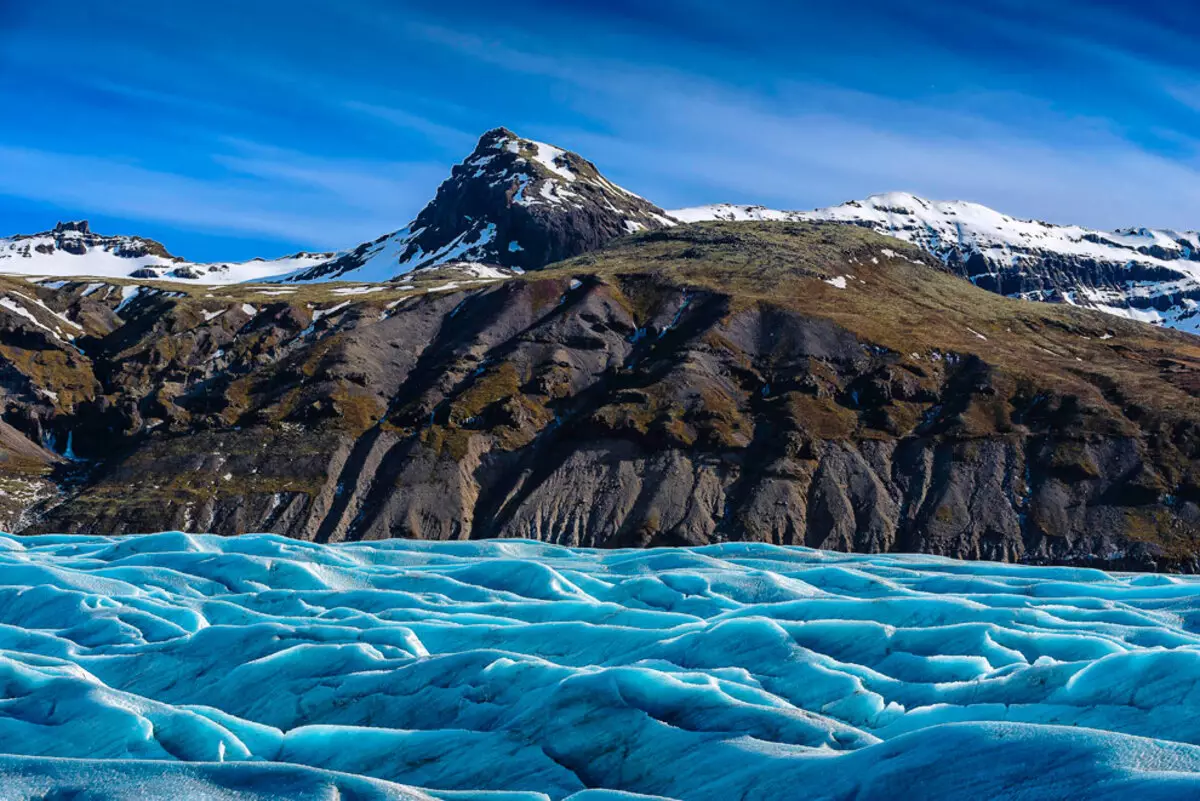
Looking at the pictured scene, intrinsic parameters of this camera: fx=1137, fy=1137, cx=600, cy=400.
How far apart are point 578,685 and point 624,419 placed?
4413 inches

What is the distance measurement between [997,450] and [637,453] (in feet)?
137

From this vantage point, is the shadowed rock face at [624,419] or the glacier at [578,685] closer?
the glacier at [578,685]

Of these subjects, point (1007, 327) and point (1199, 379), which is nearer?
point (1199, 379)

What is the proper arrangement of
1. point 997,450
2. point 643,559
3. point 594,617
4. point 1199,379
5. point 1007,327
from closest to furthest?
point 594,617 < point 643,559 < point 997,450 < point 1199,379 < point 1007,327

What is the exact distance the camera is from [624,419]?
139750mm

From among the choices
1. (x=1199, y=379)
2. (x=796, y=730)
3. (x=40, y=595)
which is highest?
(x=1199, y=379)

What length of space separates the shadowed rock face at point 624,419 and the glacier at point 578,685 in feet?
232

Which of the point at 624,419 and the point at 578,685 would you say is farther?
the point at 624,419

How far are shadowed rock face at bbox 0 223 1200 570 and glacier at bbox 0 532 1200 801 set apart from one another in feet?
232

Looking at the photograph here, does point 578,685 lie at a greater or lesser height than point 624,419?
lesser

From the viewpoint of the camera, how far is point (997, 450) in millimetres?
131625

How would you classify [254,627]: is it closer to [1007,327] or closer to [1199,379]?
[1199,379]

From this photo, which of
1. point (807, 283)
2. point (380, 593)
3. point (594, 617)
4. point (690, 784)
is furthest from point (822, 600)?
point (807, 283)

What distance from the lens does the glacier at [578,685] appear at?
20875mm
